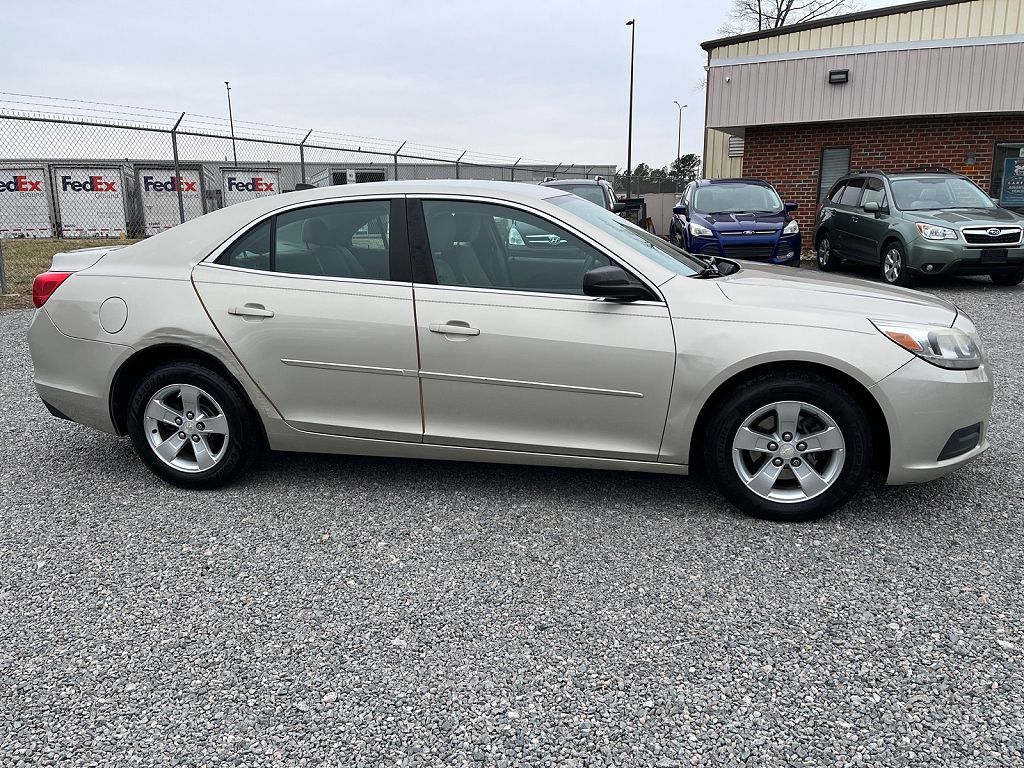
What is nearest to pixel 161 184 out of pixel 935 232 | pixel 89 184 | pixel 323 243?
Answer: pixel 89 184

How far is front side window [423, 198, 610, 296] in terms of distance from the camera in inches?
153

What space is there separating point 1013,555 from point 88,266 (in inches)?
181

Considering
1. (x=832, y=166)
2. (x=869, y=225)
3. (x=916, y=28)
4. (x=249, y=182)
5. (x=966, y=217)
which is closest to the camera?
(x=966, y=217)

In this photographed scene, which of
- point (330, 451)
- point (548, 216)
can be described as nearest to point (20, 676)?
point (330, 451)

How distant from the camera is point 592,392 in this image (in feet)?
12.4

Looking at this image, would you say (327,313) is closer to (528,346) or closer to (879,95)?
(528,346)

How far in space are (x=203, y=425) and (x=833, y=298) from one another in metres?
3.07

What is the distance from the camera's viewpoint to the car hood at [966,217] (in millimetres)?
11406

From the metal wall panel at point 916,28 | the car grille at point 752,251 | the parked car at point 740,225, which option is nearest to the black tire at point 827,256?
the parked car at point 740,225

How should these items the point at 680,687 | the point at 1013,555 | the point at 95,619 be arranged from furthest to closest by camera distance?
Answer: the point at 1013,555, the point at 95,619, the point at 680,687

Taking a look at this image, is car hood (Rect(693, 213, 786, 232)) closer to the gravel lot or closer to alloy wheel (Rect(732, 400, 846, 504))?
the gravel lot

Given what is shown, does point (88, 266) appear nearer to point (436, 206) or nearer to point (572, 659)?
point (436, 206)

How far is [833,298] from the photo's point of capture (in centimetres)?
383

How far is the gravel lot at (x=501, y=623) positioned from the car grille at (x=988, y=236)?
791 centimetres
